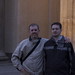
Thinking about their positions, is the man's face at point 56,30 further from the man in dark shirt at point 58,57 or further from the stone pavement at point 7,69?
the stone pavement at point 7,69

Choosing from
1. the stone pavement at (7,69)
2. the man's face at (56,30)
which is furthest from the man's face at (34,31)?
the stone pavement at (7,69)

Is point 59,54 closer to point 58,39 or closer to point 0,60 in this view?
point 58,39

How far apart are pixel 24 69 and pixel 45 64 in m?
0.44

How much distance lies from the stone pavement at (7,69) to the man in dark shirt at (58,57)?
5.95 metres

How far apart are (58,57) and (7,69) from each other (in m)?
7.12

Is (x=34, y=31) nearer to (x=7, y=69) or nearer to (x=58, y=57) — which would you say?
(x=58, y=57)

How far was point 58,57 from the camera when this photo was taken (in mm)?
4699

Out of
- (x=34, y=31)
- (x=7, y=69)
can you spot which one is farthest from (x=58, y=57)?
(x=7, y=69)

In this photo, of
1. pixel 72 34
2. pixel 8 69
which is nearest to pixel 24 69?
pixel 72 34

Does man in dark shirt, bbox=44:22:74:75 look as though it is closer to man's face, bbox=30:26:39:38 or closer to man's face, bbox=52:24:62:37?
man's face, bbox=52:24:62:37

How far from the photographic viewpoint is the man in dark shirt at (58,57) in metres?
4.71

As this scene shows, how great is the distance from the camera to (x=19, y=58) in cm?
526

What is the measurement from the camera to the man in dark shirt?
4.71 m

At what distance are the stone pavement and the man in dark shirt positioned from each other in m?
5.95
